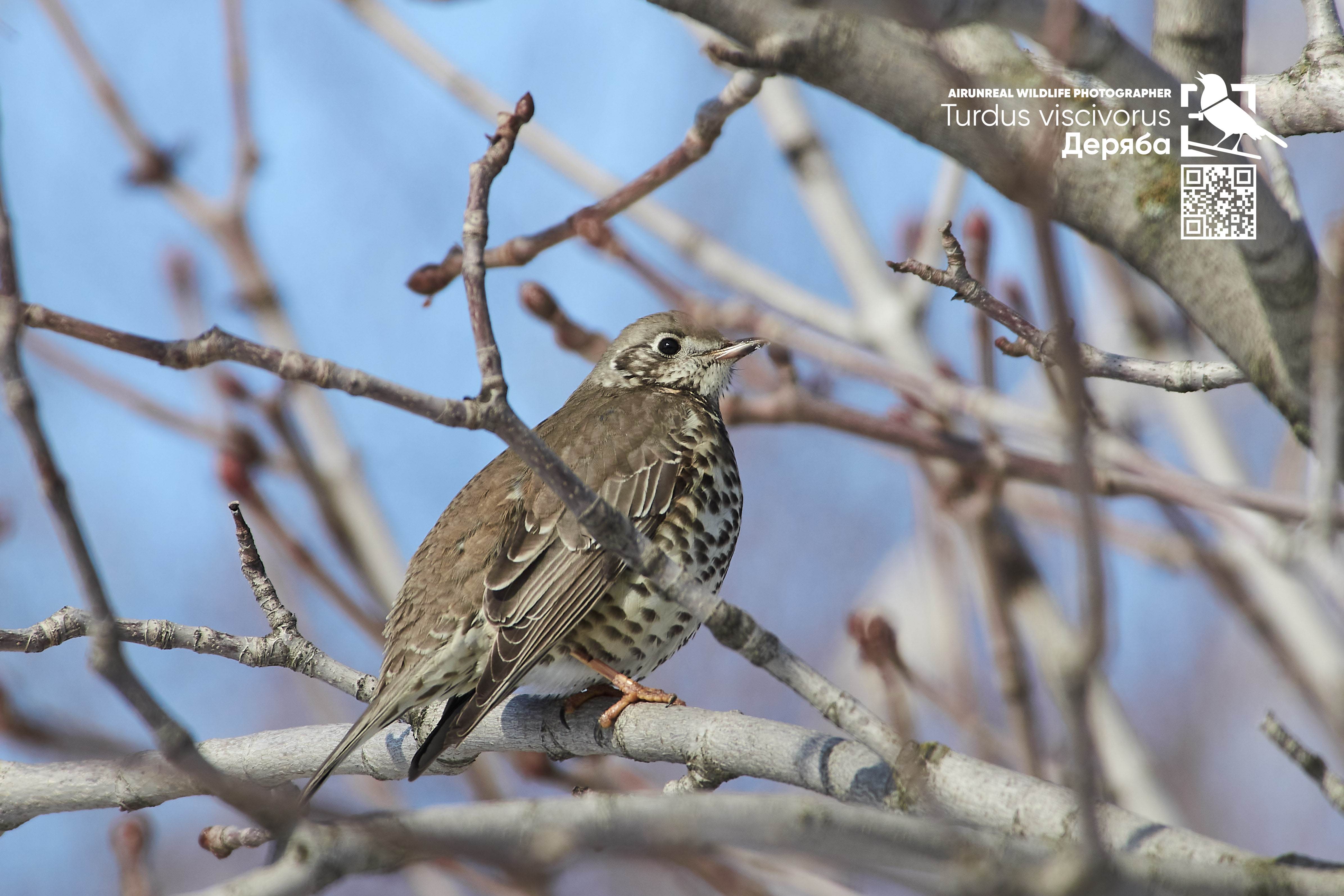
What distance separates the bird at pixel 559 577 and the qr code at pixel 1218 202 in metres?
2.26

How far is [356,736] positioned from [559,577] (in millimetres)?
1212

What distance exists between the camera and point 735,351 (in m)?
6.30

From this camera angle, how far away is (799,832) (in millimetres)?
1946

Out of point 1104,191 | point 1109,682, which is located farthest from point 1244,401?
point 1104,191

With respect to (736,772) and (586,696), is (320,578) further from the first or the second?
(736,772)

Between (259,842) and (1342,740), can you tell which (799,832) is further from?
(1342,740)

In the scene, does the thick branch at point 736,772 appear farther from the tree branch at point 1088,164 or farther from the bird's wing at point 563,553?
the tree branch at point 1088,164

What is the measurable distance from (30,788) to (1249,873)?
338 cm

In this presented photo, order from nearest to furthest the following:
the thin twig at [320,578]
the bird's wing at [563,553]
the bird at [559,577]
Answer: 1. the bird's wing at [563,553]
2. the bird at [559,577]
3. the thin twig at [320,578]

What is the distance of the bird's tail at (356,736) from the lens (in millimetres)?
3736

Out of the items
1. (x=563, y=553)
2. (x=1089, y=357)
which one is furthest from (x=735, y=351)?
(x=1089, y=357)

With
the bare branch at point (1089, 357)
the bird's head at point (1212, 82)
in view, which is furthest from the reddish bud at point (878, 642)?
the bird's head at point (1212, 82)

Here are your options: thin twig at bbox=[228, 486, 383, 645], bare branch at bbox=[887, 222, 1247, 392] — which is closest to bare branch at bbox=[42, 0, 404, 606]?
thin twig at bbox=[228, 486, 383, 645]

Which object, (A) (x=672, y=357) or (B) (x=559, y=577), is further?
(A) (x=672, y=357)
